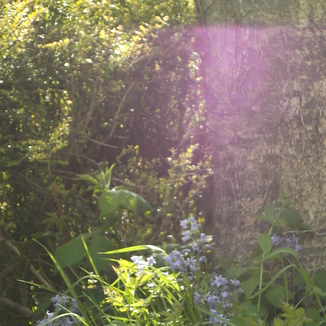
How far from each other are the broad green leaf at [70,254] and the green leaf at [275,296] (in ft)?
3.18

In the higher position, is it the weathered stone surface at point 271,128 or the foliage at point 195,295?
the weathered stone surface at point 271,128

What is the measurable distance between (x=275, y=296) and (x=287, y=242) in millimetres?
296

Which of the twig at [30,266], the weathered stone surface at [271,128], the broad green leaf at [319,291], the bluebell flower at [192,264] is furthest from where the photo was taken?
the twig at [30,266]

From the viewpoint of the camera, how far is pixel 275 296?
8.07 ft

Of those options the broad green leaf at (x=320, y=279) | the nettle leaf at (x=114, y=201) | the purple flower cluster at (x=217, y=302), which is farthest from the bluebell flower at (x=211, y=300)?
the nettle leaf at (x=114, y=201)

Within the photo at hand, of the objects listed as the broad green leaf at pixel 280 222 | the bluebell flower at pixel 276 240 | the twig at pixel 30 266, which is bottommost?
the twig at pixel 30 266

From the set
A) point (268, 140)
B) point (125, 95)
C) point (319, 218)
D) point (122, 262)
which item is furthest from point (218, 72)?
point (122, 262)

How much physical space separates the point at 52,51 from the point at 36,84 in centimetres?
23

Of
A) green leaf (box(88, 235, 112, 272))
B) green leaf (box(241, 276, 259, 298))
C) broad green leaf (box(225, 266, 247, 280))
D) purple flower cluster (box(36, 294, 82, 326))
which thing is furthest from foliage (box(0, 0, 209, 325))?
green leaf (box(241, 276, 259, 298))

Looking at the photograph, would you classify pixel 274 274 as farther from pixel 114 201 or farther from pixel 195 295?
pixel 114 201

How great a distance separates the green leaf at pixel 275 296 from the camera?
95.9 inches

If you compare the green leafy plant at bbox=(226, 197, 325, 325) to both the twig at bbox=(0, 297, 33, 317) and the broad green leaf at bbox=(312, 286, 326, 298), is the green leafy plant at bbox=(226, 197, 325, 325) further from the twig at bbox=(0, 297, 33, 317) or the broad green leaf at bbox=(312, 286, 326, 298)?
the twig at bbox=(0, 297, 33, 317)

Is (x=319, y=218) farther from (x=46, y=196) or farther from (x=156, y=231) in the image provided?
(x=46, y=196)

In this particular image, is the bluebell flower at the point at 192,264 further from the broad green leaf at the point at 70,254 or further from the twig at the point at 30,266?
the twig at the point at 30,266
